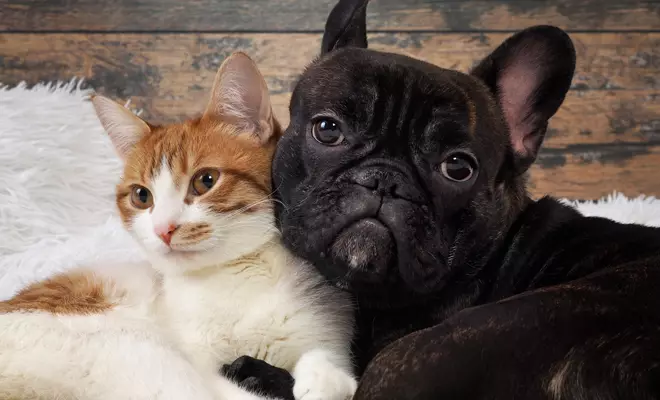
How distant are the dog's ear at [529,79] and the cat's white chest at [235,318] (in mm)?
589

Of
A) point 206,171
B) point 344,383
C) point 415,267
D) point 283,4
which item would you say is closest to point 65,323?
point 206,171

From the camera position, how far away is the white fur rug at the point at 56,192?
208 cm

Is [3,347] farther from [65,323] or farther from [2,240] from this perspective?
[2,240]

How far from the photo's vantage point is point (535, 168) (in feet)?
10.0

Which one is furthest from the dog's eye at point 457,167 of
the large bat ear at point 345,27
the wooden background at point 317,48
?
the wooden background at point 317,48

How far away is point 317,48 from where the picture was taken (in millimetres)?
2982

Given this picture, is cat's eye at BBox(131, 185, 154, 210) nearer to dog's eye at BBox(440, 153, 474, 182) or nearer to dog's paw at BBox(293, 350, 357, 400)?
dog's paw at BBox(293, 350, 357, 400)

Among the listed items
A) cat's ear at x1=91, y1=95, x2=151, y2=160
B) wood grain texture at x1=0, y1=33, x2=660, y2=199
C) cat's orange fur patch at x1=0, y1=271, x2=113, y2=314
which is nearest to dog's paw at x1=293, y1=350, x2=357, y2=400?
cat's orange fur patch at x1=0, y1=271, x2=113, y2=314

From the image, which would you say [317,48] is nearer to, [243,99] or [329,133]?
[243,99]

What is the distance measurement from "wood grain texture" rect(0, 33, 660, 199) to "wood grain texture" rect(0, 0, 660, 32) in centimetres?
5

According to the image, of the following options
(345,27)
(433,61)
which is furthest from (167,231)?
(433,61)

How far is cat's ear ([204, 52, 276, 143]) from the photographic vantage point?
145 centimetres

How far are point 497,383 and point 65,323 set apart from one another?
2.63 ft

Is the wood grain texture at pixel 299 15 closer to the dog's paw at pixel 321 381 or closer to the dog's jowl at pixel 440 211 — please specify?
the dog's jowl at pixel 440 211
